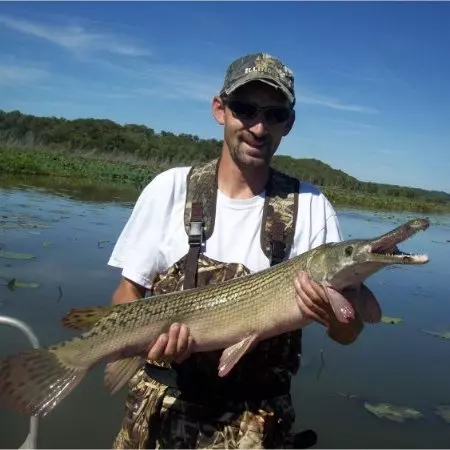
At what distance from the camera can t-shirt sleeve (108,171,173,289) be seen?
10.8 feet

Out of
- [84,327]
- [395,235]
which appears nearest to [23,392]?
[84,327]

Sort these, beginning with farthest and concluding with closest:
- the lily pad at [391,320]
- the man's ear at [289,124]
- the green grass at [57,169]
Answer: the green grass at [57,169] → the lily pad at [391,320] → the man's ear at [289,124]

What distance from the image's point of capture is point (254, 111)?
3.37 m

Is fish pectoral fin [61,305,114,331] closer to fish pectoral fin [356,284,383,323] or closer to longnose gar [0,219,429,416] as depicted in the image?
longnose gar [0,219,429,416]

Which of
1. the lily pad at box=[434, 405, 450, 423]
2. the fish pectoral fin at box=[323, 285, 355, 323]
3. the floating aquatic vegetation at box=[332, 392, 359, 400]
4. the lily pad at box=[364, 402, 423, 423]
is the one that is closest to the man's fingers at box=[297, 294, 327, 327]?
the fish pectoral fin at box=[323, 285, 355, 323]

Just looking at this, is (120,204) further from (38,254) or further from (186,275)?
(186,275)

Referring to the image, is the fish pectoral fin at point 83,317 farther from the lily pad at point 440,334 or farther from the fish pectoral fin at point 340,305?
the lily pad at point 440,334

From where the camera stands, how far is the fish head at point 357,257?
2.75 meters

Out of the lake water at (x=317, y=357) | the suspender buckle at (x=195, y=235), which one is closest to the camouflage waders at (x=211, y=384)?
the suspender buckle at (x=195, y=235)

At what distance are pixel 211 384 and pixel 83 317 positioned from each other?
2.62ft

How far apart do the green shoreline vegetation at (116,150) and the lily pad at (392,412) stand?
2856 cm

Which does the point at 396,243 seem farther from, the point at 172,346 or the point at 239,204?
the point at 172,346

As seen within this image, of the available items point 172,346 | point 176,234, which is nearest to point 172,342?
point 172,346

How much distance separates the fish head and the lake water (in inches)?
112
